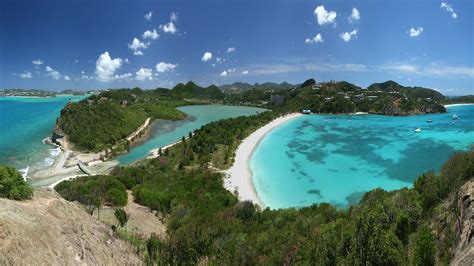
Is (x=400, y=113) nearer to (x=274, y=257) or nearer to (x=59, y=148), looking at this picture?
(x=59, y=148)

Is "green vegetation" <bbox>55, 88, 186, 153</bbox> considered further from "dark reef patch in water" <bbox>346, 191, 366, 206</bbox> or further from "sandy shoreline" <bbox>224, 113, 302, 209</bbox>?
"dark reef patch in water" <bbox>346, 191, 366, 206</bbox>

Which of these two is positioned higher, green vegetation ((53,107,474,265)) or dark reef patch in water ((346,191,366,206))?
green vegetation ((53,107,474,265))

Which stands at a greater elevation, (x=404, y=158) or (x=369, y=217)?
(x=369, y=217)

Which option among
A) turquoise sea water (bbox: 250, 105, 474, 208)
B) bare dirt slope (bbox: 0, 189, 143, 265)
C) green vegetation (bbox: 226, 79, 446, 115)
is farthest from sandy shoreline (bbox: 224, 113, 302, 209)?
green vegetation (bbox: 226, 79, 446, 115)

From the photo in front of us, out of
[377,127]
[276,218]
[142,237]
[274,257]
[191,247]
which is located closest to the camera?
[274,257]

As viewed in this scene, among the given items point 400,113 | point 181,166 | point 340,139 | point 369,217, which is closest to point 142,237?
point 369,217

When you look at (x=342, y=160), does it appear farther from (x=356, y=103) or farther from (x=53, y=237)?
(x=356, y=103)

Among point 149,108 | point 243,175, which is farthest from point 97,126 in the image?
point 149,108

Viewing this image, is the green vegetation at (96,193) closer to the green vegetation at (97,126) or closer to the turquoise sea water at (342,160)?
the turquoise sea water at (342,160)
